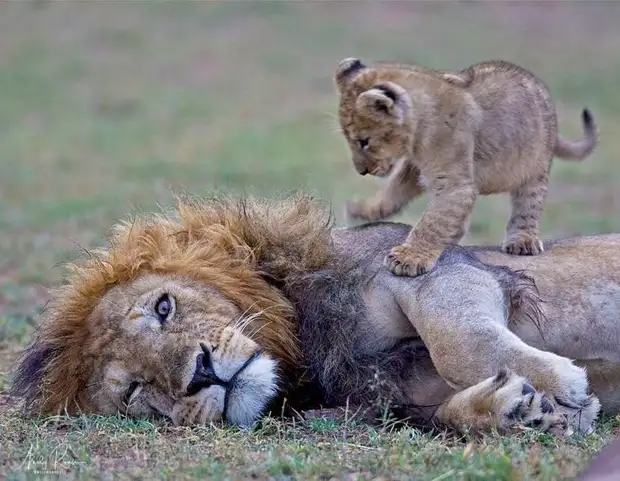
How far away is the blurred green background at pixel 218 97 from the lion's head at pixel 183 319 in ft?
8.81

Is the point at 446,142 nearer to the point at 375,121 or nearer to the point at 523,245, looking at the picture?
the point at 375,121

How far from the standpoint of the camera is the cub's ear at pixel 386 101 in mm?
4664

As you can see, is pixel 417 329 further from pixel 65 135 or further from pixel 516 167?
pixel 65 135

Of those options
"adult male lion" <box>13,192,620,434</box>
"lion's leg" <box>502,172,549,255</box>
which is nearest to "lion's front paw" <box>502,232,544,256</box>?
"lion's leg" <box>502,172,549,255</box>

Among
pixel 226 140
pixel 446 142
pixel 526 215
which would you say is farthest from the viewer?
pixel 226 140

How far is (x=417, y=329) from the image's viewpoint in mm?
4281

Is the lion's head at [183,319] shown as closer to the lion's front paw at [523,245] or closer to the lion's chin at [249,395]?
the lion's chin at [249,395]

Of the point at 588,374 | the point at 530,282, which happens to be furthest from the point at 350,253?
the point at 588,374

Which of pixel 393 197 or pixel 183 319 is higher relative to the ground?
pixel 393 197

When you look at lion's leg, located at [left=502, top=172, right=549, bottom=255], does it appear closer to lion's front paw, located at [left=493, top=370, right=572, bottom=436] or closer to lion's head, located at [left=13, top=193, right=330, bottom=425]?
lion's head, located at [left=13, top=193, right=330, bottom=425]

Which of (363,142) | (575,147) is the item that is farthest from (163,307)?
(575,147)

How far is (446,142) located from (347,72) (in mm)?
489

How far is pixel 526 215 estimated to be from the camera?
207 inches

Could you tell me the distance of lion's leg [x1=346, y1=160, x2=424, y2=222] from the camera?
5125 millimetres
